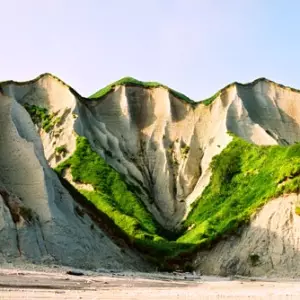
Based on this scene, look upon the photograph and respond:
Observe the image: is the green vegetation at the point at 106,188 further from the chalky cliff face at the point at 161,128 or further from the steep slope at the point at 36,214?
the steep slope at the point at 36,214

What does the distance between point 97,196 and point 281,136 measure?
25.4 m

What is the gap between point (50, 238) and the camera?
→ 3022 cm

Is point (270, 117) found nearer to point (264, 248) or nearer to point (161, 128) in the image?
point (161, 128)

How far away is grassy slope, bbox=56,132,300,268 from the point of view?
4288 cm

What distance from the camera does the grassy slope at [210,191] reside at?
42.9 metres

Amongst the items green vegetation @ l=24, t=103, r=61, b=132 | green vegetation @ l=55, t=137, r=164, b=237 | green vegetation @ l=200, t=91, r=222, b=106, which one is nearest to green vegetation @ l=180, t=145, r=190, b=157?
green vegetation @ l=200, t=91, r=222, b=106

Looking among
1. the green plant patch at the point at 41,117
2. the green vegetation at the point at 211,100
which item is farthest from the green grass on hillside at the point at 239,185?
the green plant patch at the point at 41,117

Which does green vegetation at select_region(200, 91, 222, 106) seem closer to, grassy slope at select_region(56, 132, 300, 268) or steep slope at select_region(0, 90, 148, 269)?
grassy slope at select_region(56, 132, 300, 268)

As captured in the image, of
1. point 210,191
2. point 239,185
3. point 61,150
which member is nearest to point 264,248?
point 239,185

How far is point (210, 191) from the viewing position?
2267 inches

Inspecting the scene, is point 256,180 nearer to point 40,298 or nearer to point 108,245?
point 108,245

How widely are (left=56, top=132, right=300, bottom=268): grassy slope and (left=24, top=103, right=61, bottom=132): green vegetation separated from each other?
5.03 m

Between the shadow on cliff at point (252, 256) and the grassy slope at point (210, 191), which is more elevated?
the grassy slope at point (210, 191)

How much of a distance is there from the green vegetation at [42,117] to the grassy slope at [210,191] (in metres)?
5.03
